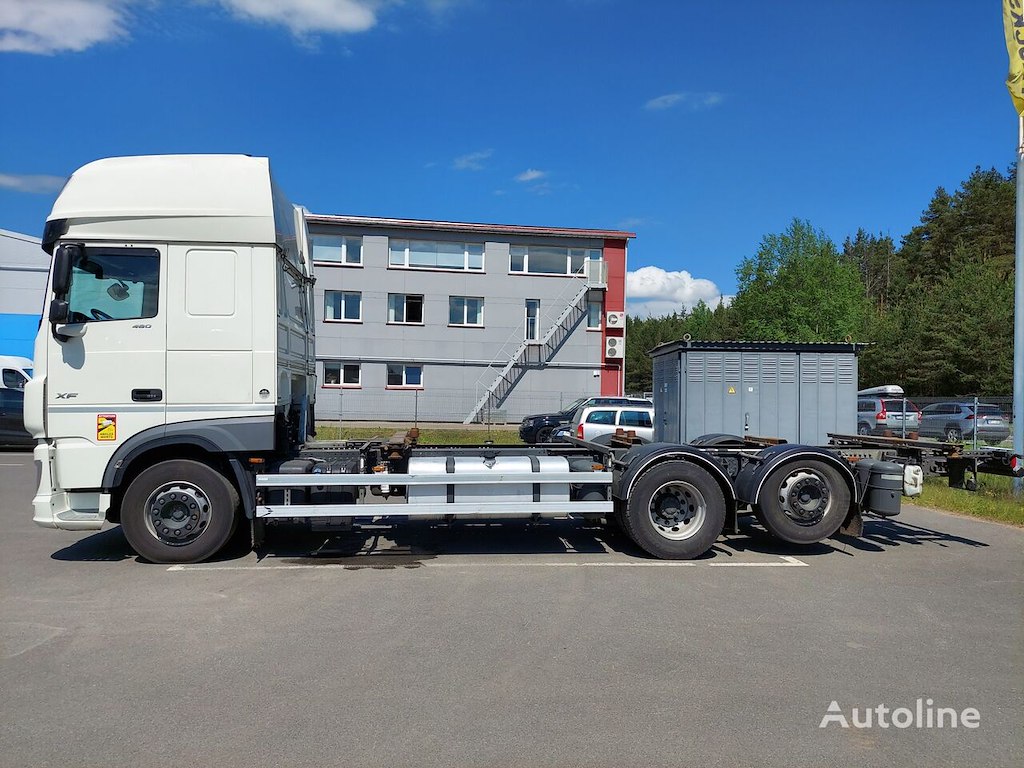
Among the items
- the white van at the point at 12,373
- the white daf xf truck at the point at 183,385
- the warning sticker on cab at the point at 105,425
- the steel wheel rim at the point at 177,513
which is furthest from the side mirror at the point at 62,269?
the white van at the point at 12,373

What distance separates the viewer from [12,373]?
21.2 meters

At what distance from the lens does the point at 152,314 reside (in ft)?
23.5

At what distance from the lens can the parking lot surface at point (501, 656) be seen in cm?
376

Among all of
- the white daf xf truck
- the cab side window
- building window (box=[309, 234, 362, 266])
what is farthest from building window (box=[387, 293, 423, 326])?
the white daf xf truck

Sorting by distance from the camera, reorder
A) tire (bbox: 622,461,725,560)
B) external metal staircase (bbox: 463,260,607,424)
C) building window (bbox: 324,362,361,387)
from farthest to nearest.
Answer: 1. external metal staircase (bbox: 463,260,607,424)
2. building window (bbox: 324,362,361,387)
3. tire (bbox: 622,461,725,560)

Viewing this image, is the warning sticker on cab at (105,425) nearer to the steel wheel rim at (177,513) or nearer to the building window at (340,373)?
the steel wheel rim at (177,513)

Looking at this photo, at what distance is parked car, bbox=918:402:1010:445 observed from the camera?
20.7 m

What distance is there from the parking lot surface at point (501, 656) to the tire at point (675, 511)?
0.27m

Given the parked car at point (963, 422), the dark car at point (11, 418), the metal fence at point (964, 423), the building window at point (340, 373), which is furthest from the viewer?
the building window at point (340, 373)

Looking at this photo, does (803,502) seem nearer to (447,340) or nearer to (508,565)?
(508,565)

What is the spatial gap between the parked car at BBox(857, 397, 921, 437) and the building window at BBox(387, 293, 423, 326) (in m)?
19.5

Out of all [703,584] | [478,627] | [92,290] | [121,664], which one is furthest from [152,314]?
[703,584]

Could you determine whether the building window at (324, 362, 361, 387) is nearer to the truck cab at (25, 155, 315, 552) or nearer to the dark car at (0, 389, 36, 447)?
the dark car at (0, 389, 36, 447)

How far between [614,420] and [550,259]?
59.2 ft
